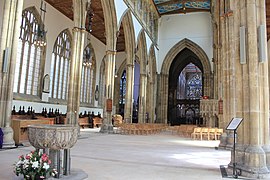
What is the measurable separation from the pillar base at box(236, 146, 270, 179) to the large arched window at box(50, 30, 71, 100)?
16.4 m

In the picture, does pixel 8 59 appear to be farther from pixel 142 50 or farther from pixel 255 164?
pixel 142 50

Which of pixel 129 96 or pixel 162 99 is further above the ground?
pixel 162 99

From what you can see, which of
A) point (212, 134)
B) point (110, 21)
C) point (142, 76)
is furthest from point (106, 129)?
point (142, 76)

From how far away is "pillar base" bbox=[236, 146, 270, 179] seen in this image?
4.47m

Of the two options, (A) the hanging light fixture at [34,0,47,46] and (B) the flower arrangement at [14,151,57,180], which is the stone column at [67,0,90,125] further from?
(B) the flower arrangement at [14,151,57,180]

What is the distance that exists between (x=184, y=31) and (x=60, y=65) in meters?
14.0

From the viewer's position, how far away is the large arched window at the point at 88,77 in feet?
75.7

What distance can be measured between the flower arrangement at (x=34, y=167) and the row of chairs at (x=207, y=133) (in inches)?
376

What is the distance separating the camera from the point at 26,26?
52.9 ft

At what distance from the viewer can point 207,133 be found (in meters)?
12.3

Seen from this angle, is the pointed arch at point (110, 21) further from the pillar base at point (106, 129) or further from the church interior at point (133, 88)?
the pillar base at point (106, 129)

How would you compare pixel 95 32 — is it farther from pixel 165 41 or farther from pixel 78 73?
pixel 78 73

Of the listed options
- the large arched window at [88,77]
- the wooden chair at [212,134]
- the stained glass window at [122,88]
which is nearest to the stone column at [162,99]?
the stained glass window at [122,88]

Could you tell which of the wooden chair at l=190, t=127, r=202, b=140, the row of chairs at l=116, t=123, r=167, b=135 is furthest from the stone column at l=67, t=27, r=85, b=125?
the wooden chair at l=190, t=127, r=202, b=140
